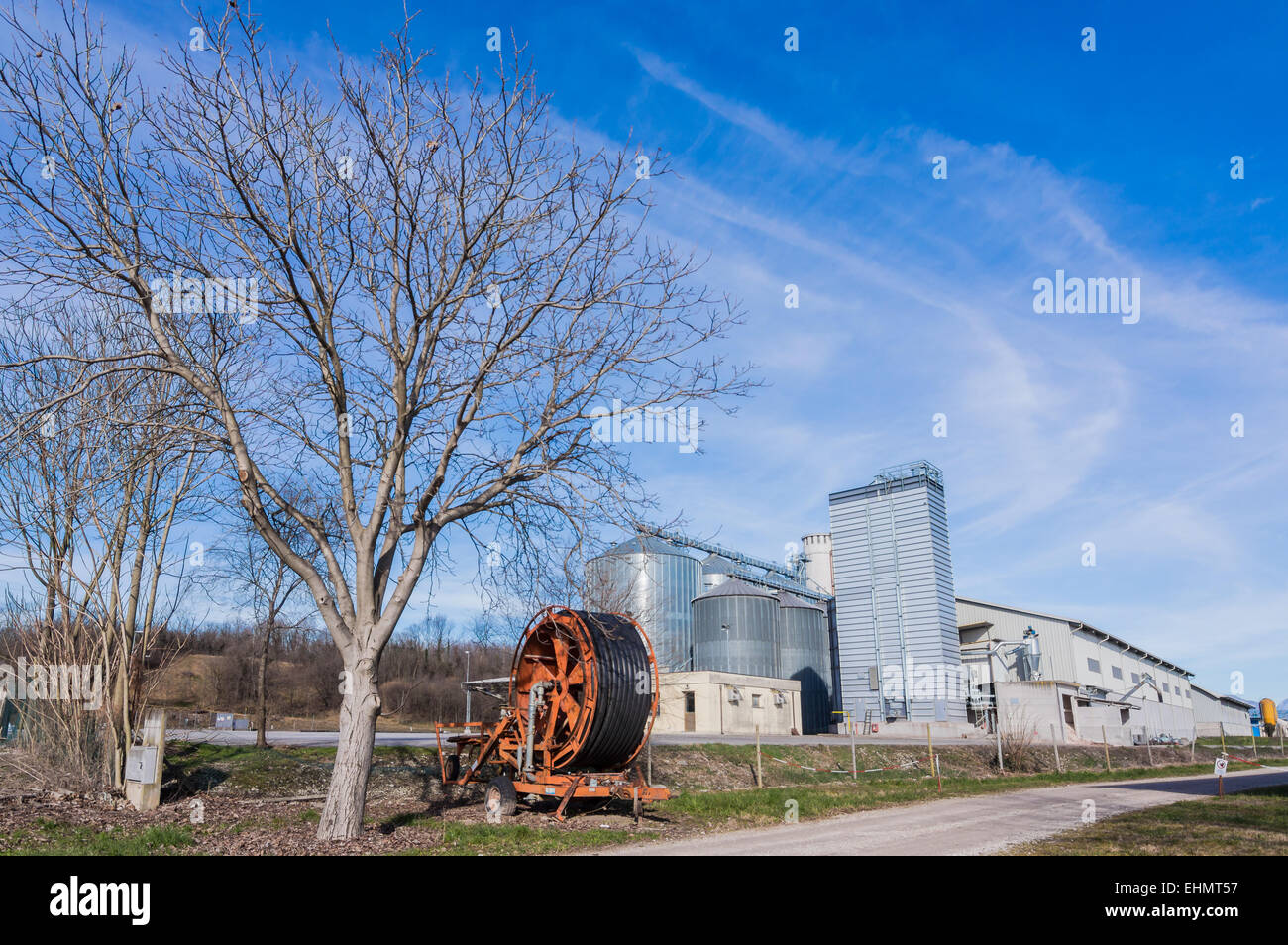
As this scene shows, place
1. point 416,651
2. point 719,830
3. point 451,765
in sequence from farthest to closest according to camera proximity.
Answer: point 416,651 → point 451,765 → point 719,830

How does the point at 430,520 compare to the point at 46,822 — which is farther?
the point at 430,520

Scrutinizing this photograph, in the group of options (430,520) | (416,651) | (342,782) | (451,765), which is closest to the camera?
(342,782)

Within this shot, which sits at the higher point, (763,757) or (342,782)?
(342,782)

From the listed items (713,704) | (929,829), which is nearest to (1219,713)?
(713,704)

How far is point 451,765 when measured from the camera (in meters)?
16.0

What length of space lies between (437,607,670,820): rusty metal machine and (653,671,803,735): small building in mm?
23846

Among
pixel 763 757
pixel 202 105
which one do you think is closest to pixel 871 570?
pixel 763 757

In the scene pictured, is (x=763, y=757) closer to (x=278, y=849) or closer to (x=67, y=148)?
(x=278, y=849)

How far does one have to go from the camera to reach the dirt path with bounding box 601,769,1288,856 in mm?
10734

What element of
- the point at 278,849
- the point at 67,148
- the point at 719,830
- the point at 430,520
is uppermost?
the point at 67,148

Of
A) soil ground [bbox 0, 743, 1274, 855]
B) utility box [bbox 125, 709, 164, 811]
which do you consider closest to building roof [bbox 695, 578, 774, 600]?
soil ground [bbox 0, 743, 1274, 855]
